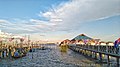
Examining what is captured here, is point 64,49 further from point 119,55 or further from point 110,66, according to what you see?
point 119,55

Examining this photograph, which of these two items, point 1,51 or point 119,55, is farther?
point 1,51

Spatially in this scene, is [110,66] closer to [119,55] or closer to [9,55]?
[119,55]

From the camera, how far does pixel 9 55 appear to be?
67625mm


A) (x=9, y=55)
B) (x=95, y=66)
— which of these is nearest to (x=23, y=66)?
(x=95, y=66)

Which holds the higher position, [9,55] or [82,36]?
[82,36]

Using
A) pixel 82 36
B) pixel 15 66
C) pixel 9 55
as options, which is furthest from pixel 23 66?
pixel 82 36

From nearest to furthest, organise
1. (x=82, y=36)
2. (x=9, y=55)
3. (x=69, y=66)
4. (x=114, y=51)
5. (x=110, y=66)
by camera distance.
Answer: (x=114, y=51), (x=110, y=66), (x=69, y=66), (x=9, y=55), (x=82, y=36)

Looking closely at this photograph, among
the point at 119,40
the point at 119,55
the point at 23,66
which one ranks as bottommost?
the point at 23,66

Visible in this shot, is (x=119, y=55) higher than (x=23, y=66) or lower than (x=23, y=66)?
higher

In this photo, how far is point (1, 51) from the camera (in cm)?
6525

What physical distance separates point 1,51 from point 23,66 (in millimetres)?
25301

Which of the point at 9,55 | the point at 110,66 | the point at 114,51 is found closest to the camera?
the point at 114,51

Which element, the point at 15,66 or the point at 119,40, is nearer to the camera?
the point at 119,40

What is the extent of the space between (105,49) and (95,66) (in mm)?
3731
